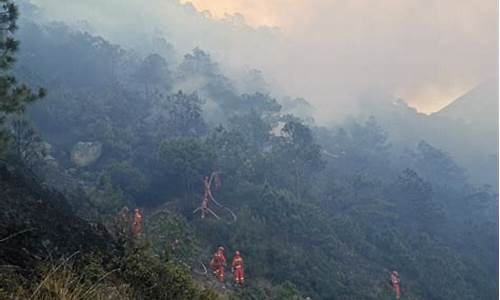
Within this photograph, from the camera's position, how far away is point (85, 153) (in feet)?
142

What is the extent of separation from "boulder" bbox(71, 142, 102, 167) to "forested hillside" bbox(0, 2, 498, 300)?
0.12 m

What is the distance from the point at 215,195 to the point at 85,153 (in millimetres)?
11510

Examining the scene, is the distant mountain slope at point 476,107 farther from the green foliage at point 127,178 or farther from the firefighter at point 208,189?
the green foliage at point 127,178

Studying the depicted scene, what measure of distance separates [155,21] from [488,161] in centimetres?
8168

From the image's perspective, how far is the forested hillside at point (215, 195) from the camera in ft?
56.2

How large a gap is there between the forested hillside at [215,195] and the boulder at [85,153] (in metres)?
0.12

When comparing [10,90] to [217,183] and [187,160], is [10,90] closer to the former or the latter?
[187,160]

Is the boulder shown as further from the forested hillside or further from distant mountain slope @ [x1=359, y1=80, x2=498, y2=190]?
distant mountain slope @ [x1=359, y1=80, x2=498, y2=190]

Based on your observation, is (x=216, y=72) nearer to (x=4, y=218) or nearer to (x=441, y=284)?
(x=441, y=284)

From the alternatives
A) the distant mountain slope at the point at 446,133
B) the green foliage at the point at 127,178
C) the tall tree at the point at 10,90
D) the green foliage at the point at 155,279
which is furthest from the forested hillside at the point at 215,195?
the distant mountain slope at the point at 446,133

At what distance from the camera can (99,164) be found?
4319 cm

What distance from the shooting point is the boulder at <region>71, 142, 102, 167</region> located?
42.7 meters

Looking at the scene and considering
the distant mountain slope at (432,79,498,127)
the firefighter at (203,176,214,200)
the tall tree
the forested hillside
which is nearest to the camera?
the tall tree

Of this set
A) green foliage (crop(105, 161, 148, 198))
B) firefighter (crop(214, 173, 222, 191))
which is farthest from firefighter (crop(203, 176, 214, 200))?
green foliage (crop(105, 161, 148, 198))
